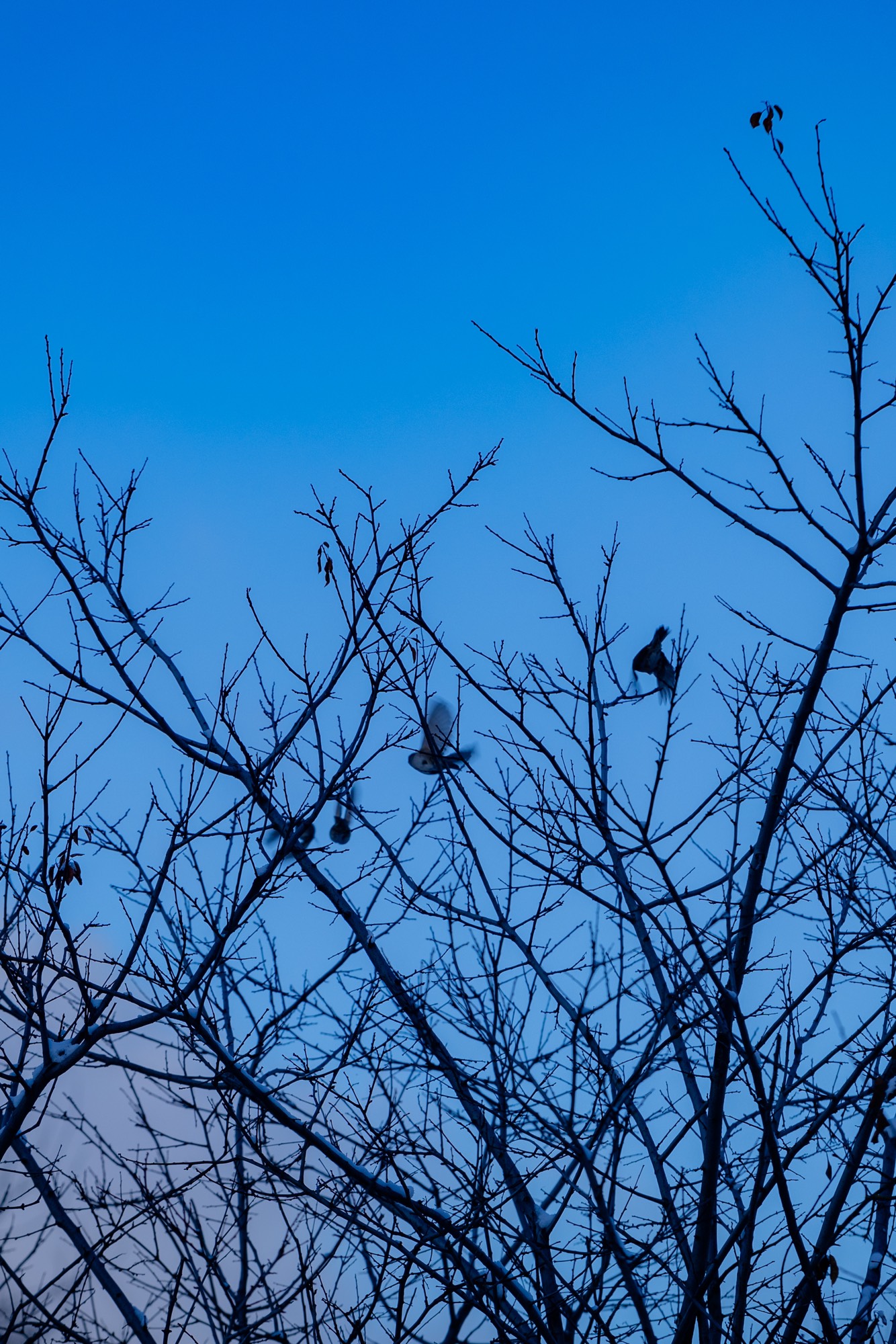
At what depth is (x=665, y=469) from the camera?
12.5 ft

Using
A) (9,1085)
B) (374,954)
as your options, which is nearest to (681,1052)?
(374,954)

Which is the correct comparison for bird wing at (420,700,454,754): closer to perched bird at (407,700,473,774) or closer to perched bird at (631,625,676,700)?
perched bird at (407,700,473,774)

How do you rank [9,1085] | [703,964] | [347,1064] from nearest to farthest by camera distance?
[703,964] < [9,1085] < [347,1064]

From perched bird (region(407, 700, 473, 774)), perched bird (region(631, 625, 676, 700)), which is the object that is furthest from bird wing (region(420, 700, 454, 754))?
perched bird (region(631, 625, 676, 700))

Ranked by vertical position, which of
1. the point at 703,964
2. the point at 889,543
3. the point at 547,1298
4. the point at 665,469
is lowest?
the point at 547,1298

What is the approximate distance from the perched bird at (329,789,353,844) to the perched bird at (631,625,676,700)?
4.71 ft

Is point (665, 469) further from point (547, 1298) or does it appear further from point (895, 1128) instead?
point (547, 1298)

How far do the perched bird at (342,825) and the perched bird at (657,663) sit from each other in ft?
4.71

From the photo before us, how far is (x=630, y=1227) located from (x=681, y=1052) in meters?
0.78

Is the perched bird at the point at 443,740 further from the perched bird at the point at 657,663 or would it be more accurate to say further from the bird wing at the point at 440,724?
the perched bird at the point at 657,663

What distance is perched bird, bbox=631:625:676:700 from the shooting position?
4520mm

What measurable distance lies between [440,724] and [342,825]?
71 centimetres

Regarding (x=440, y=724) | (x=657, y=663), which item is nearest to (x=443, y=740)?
(x=440, y=724)

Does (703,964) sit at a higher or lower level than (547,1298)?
higher
